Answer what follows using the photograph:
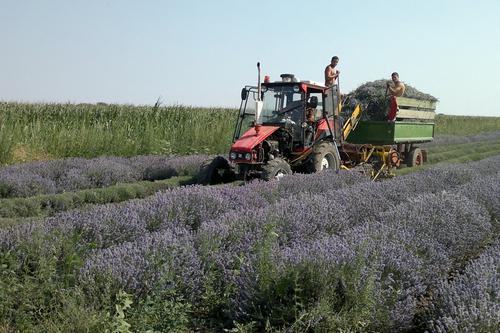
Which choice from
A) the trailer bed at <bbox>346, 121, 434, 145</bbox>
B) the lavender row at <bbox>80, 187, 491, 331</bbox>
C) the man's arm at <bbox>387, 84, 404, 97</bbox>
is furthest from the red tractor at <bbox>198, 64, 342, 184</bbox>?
the lavender row at <bbox>80, 187, 491, 331</bbox>

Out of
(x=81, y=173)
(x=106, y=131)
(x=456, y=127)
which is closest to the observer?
(x=81, y=173)

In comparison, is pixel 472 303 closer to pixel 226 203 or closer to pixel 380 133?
pixel 226 203

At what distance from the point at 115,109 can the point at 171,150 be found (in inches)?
136

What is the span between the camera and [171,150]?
55.6 ft

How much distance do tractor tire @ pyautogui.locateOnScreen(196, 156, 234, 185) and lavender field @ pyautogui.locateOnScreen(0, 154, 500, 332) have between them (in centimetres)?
416

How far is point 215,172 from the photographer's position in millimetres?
10031

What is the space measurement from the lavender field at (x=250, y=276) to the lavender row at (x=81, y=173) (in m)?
4.52

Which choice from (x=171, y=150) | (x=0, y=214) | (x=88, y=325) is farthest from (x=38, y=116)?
(x=88, y=325)

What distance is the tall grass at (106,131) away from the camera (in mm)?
14656

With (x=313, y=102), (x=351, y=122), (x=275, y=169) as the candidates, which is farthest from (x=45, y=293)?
(x=351, y=122)

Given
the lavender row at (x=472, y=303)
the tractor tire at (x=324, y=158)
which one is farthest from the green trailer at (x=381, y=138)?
the lavender row at (x=472, y=303)

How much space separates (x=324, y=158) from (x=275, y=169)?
203 centimetres

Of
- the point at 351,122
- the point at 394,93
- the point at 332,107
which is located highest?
the point at 394,93

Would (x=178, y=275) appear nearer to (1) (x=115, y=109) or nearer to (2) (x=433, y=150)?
(1) (x=115, y=109)
